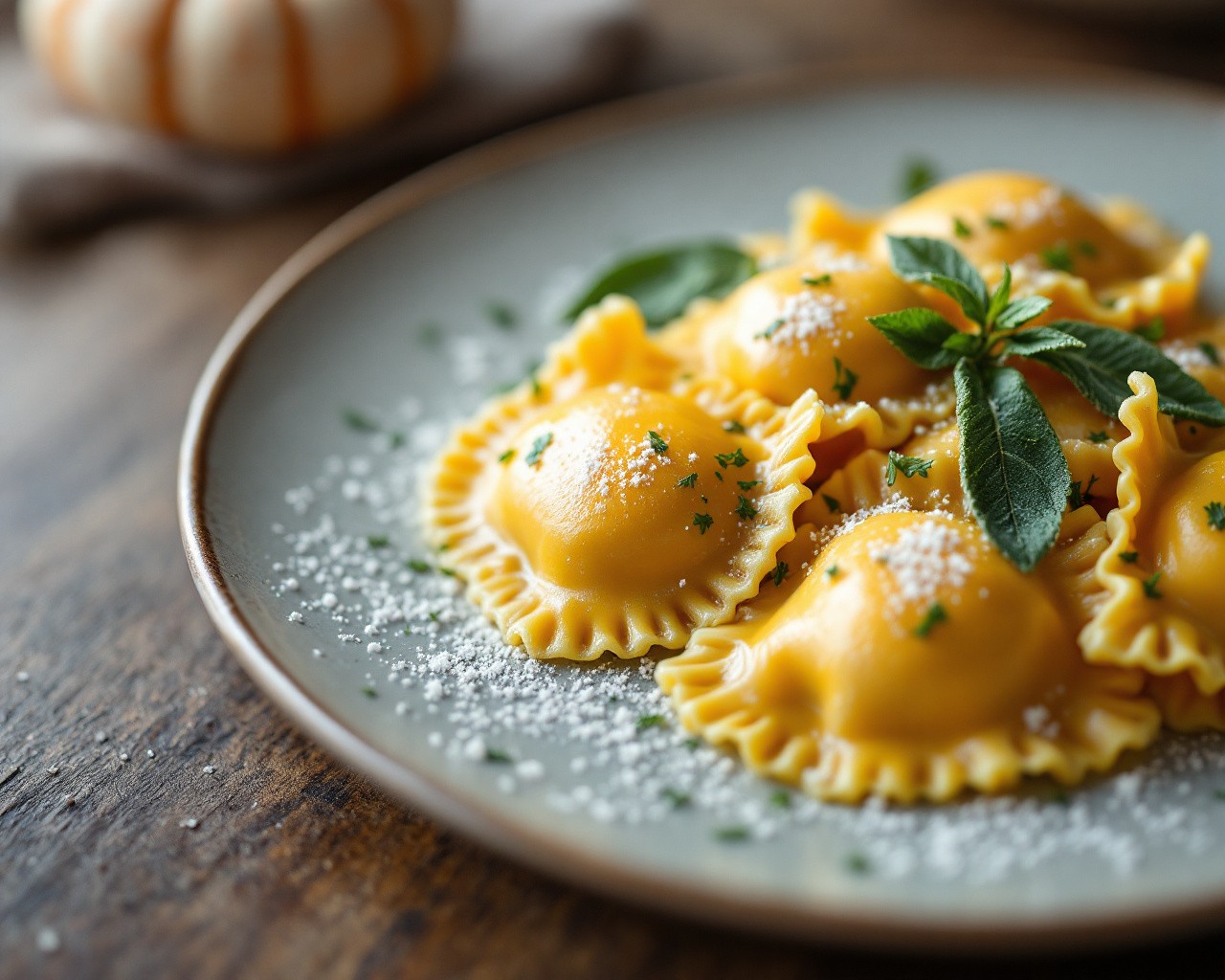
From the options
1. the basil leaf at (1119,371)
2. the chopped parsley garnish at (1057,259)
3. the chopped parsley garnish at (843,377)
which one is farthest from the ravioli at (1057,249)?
the chopped parsley garnish at (843,377)

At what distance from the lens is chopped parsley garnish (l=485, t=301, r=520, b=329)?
16.7ft

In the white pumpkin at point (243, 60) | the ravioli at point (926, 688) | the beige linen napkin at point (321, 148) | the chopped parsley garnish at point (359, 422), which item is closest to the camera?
the ravioli at point (926, 688)

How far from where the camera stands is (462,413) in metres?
4.68

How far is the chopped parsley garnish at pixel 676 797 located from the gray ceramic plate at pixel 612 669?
0.03 m

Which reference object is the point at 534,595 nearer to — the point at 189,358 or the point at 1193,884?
the point at 1193,884

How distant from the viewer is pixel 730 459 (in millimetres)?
3746

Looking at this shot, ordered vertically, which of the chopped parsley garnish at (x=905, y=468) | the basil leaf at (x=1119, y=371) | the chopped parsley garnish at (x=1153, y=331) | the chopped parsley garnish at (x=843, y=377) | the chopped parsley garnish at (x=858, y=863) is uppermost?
the basil leaf at (x=1119, y=371)

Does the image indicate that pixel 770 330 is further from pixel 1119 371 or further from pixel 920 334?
pixel 1119 371

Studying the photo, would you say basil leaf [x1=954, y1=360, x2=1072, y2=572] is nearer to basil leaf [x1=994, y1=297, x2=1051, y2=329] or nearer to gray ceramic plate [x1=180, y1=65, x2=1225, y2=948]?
basil leaf [x1=994, y1=297, x2=1051, y2=329]

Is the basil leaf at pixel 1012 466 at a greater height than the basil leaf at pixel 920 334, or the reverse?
the basil leaf at pixel 920 334

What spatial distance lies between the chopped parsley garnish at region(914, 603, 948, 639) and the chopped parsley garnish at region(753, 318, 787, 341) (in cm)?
117

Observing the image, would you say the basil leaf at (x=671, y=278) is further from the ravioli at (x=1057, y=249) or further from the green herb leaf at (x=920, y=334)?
the green herb leaf at (x=920, y=334)

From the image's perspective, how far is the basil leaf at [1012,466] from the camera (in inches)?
130

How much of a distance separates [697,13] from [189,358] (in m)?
3.95
